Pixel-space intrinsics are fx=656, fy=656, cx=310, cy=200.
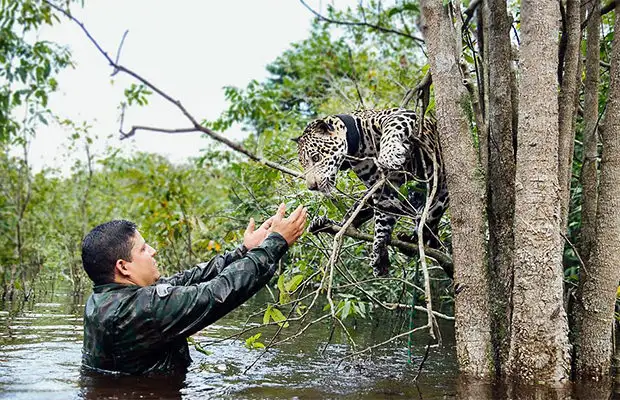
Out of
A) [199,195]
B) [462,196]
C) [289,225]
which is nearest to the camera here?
[289,225]

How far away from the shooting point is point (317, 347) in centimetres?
613

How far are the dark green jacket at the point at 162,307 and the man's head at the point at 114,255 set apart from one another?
7cm

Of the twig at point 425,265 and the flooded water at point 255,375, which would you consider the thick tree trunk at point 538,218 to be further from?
the twig at point 425,265

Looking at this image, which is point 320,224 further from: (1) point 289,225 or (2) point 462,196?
(2) point 462,196

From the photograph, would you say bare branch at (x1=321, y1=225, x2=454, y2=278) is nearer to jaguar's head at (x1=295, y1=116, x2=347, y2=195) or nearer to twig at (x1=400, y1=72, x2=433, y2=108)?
jaguar's head at (x1=295, y1=116, x2=347, y2=195)

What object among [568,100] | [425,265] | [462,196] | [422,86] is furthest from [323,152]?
[568,100]

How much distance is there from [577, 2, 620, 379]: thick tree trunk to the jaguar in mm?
1065

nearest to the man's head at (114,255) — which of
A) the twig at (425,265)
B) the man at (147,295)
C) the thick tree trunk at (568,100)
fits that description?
the man at (147,295)

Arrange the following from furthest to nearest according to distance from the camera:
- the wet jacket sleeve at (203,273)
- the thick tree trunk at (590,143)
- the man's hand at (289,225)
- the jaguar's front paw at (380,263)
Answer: the jaguar's front paw at (380,263) → the wet jacket sleeve at (203,273) → the thick tree trunk at (590,143) → the man's hand at (289,225)

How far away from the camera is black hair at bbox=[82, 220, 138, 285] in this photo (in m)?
3.82

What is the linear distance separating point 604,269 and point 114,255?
3.00m

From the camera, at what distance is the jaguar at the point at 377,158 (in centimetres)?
471

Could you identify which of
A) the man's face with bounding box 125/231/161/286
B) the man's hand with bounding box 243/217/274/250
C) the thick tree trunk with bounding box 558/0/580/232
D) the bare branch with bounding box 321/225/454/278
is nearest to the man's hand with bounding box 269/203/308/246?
the man's hand with bounding box 243/217/274/250

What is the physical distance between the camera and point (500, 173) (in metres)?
4.14
